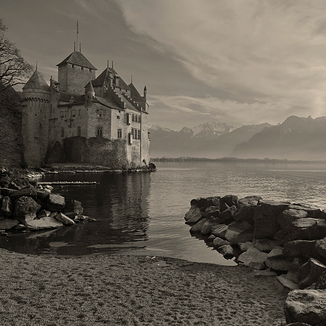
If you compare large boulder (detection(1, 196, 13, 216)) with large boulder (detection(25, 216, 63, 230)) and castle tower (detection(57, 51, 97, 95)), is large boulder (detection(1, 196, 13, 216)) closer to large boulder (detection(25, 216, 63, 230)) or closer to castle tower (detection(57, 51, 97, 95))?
large boulder (detection(25, 216, 63, 230))

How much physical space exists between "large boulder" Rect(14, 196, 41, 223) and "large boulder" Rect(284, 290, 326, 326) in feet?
56.1

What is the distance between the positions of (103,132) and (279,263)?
78132mm

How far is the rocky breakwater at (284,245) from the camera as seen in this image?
23.6 feet

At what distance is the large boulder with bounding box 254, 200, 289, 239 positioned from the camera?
15.1m

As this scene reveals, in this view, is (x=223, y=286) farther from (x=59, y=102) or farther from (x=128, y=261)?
(x=59, y=102)

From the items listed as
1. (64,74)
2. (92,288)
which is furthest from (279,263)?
(64,74)

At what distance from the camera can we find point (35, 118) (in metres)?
87.5

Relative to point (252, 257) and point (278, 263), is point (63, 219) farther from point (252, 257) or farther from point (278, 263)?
point (278, 263)

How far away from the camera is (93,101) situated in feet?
277

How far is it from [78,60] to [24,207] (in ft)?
280

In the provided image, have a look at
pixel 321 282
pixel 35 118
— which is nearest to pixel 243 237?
pixel 321 282

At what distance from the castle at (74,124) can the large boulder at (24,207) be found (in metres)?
65.7

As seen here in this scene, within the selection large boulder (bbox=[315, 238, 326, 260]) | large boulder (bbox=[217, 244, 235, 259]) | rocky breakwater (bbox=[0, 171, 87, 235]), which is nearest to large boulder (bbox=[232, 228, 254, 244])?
large boulder (bbox=[217, 244, 235, 259])

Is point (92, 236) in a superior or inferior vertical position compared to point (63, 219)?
inferior
